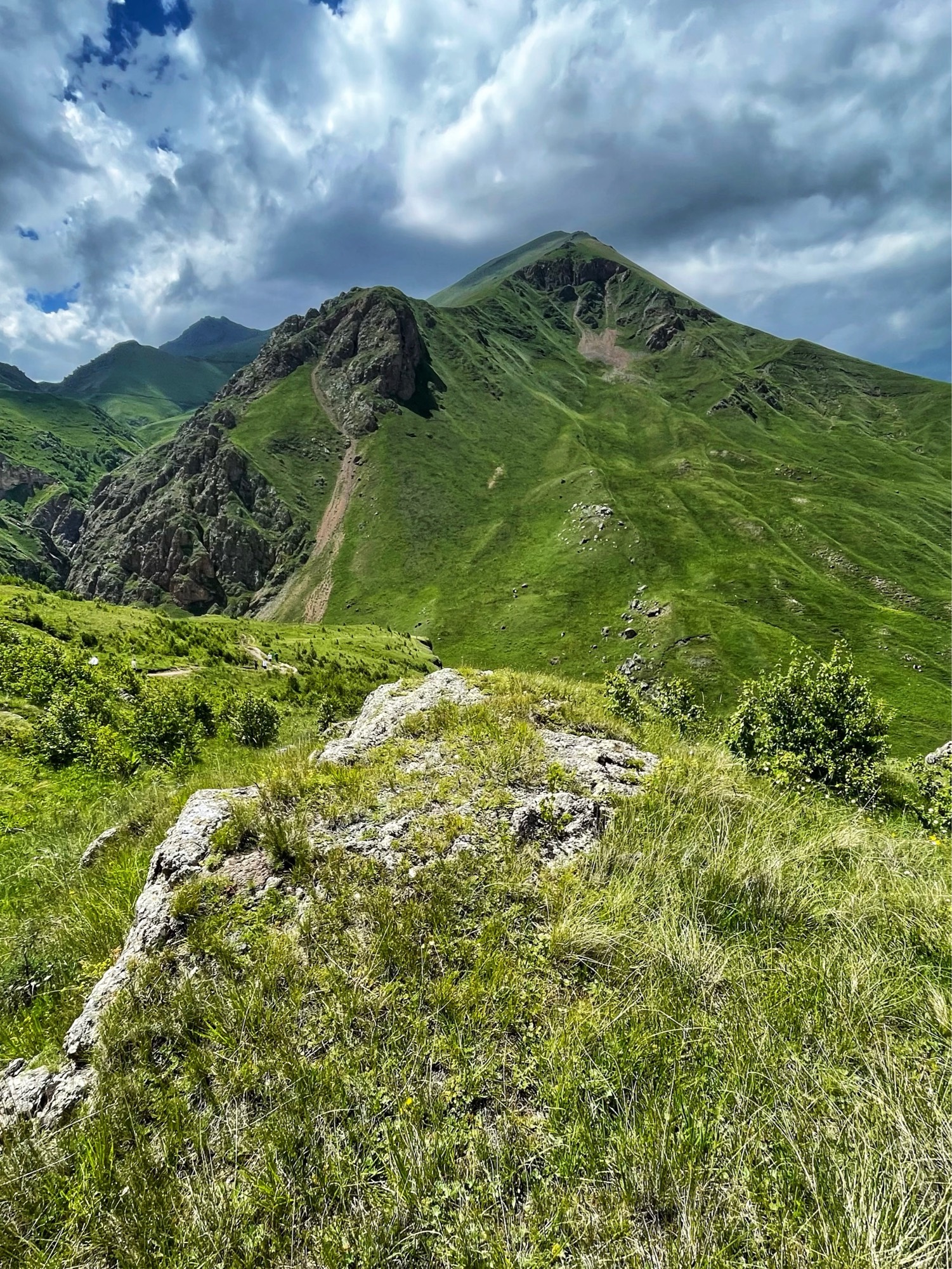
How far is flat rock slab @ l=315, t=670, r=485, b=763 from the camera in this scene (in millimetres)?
9352

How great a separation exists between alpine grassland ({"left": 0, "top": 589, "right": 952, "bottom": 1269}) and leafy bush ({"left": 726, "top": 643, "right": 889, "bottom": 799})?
56.9 feet

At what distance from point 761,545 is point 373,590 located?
425 ft

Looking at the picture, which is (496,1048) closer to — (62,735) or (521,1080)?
(521,1080)

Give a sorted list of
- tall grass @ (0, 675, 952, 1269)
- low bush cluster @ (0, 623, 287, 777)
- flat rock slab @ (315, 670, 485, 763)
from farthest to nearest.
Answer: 1. low bush cluster @ (0, 623, 287, 777)
2. flat rock slab @ (315, 670, 485, 763)
3. tall grass @ (0, 675, 952, 1269)

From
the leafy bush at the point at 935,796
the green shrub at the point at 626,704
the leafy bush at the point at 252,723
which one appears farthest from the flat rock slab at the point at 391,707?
the leafy bush at the point at 935,796

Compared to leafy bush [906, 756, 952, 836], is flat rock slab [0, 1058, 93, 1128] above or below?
below

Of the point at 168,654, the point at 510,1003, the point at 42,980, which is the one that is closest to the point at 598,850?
the point at 510,1003

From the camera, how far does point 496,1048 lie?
4070mm

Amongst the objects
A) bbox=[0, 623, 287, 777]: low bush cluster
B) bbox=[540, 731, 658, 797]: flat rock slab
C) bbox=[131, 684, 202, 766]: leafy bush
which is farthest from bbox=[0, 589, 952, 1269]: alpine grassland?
bbox=[131, 684, 202, 766]: leafy bush

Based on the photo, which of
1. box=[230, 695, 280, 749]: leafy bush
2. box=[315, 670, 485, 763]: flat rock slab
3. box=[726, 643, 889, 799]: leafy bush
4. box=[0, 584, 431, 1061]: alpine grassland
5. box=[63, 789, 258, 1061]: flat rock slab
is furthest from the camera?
box=[726, 643, 889, 799]: leafy bush

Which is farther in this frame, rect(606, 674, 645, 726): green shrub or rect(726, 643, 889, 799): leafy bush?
rect(726, 643, 889, 799): leafy bush

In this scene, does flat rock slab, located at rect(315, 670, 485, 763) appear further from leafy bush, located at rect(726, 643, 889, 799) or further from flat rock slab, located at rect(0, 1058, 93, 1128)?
leafy bush, located at rect(726, 643, 889, 799)

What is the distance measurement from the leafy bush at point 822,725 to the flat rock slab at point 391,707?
49.6 ft

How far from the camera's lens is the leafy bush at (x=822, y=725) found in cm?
2197
